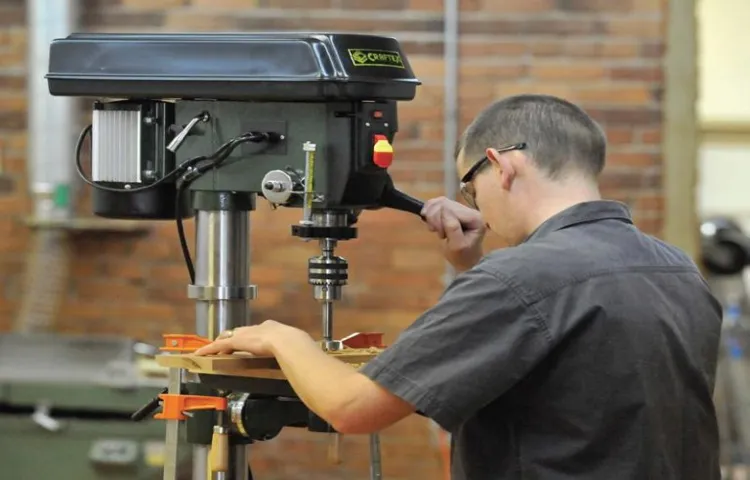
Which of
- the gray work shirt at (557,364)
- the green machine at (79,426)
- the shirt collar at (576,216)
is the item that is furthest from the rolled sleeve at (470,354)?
the green machine at (79,426)

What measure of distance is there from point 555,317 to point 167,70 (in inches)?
28.3

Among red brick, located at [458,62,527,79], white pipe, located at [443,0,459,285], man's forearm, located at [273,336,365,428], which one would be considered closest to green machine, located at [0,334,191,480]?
white pipe, located at [443,0,459,285]

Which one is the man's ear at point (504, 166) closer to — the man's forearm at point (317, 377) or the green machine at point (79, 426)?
the man's forearm at point (317, 377)

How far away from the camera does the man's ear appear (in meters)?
1.69

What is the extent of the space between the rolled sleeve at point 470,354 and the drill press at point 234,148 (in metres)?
0.28

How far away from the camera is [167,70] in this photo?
5.94 ft

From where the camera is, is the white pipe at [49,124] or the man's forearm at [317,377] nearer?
the man's forearm at [317,377]

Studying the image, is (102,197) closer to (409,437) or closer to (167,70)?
(167,70)

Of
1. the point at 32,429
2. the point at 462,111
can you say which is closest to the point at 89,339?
the point at 32,429

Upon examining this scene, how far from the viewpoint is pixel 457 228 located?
2.11m

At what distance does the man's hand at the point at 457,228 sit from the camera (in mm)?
2102

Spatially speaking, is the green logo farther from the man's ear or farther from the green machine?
the green machine

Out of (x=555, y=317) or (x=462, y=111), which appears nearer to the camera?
(x=555, y=317)

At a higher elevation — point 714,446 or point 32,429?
point 714,446
